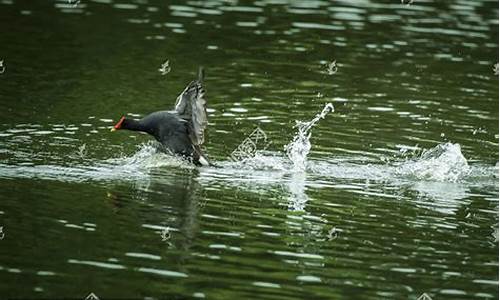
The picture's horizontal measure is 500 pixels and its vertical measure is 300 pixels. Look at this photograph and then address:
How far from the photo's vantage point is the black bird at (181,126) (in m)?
20.2

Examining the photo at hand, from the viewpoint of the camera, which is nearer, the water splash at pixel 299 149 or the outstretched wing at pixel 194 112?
the outstretched wing at pixel 194 112

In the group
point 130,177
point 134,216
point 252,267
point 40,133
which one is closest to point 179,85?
point 40,133

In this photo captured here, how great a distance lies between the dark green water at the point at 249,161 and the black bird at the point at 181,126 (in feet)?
1.02

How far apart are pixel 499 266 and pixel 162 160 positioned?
6.82 metres

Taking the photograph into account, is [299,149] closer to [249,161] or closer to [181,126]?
[249,161]

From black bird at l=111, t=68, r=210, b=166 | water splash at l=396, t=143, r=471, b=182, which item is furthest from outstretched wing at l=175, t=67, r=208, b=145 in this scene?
water splash at l=396, t=143, r=471, b=182

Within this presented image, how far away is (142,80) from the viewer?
27062 mm

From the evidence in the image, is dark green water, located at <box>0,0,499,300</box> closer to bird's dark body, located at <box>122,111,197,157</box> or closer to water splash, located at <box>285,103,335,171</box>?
water splash, located at <box>285,103,335,171</box>

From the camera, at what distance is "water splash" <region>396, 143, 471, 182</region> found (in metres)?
20.0

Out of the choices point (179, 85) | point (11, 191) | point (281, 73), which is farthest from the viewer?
point (281, 73)

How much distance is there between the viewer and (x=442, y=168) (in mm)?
20141

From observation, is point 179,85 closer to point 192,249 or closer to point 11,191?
point 11,191

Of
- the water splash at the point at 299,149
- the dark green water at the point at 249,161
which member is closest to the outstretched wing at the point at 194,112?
the dark green water at the point at 249,161

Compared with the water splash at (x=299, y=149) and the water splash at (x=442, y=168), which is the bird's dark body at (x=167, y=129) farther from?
the water splash at (x=442, y=168)
